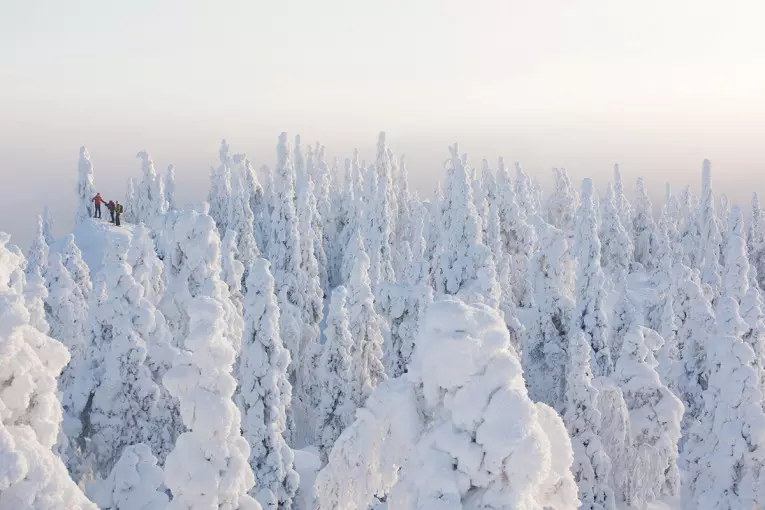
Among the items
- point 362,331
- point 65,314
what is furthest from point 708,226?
point 65,314

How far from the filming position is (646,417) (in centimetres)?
2139

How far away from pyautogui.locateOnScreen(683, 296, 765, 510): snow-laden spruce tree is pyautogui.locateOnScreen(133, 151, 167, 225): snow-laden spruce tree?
146 feet

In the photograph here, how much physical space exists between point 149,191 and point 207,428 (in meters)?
48.2

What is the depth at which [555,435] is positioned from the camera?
6426 mm

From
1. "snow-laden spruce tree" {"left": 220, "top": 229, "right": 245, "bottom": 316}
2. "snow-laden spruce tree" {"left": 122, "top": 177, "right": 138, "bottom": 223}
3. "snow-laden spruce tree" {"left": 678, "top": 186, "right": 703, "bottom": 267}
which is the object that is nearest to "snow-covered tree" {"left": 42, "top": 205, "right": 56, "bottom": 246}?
"snow-laden spruce tree" {"left": 122, "top": 177, "right": 138, "bottom": 223}

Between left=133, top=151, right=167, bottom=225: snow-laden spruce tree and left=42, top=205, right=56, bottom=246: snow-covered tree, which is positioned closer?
left=133, top=151, right=167, bottom=225: snow-laden spruce tree

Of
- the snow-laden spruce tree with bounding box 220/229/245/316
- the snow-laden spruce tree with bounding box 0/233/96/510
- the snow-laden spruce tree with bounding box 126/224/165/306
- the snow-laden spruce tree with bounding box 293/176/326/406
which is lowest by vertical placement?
the snow-laden spruce tree with bounding box 293/176/326/406

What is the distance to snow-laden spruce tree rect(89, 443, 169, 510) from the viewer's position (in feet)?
48.9

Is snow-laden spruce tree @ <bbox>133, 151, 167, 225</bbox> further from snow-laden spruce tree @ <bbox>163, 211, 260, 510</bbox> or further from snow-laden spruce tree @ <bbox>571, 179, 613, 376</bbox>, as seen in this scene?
snow-laden spruce tree @ <bbox>163, 211, 260, 510</bbox>

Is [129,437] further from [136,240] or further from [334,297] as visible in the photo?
[334,297]

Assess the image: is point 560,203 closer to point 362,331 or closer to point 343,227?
point 343,227

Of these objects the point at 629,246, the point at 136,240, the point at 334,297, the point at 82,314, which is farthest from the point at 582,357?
the point at 629,246

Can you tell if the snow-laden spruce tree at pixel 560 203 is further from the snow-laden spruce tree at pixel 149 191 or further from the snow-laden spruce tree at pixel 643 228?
the snow-laden spruce tree at pixel 149 191

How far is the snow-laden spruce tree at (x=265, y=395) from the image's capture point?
2064 cm
